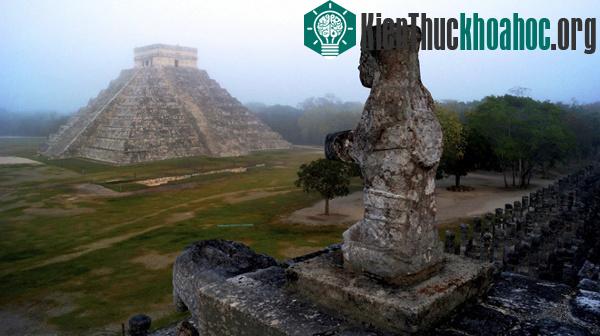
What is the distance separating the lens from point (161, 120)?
188ft

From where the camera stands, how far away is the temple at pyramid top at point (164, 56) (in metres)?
68.9

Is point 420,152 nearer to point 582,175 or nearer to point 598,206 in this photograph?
point 598,206

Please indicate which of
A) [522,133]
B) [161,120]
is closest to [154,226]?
[522,133]

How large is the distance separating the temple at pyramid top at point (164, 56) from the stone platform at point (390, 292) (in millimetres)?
70959

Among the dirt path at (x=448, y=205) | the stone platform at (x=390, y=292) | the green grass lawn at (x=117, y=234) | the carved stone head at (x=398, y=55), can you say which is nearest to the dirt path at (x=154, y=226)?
the green grass lawn at (x=117, y=234)

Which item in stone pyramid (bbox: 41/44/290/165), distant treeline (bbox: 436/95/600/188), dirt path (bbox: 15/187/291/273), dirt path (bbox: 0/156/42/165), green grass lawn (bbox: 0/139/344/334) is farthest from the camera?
stone pyramid (bbox: 41/44/290/165)

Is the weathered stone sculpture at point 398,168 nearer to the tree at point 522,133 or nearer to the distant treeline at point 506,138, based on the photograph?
the distant treeline at point 506,138


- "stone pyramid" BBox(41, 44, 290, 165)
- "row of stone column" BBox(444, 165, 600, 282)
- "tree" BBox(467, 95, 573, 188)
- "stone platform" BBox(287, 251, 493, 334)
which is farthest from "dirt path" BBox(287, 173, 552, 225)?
"stone pyramid" BBox(41, 44, 290, 165)

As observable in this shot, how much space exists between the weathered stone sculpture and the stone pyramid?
153 ft

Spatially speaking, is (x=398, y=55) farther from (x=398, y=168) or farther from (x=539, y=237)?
(x=539, y=237)

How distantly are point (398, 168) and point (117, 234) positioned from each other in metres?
18.0

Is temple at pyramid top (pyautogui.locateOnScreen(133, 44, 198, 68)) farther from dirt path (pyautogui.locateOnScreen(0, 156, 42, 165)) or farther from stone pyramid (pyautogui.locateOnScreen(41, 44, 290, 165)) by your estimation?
dirt path (pyautogui.locateOnScreen(0, 156, 42, 165))

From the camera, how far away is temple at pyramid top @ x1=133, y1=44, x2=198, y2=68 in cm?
6888

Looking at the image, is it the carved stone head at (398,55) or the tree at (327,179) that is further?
the tree at (327,179)
